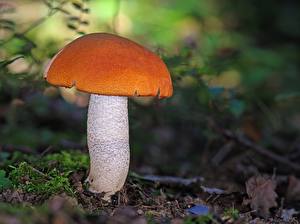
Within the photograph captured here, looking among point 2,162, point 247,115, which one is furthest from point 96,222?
point 247,115

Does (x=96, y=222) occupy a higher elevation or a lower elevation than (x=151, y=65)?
lower

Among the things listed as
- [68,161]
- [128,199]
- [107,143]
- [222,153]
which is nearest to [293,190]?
[222,153]

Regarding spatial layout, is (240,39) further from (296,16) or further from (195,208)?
(195,208)

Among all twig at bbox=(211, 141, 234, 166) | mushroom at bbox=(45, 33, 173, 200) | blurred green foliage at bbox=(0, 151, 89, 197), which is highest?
mushroom at bbox=(45, 33, 173, 200)

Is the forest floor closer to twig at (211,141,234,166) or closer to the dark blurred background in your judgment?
the dark blurred background

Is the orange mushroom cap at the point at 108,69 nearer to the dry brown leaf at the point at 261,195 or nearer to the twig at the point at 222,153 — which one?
the dry brown leaf at the point at 261,195

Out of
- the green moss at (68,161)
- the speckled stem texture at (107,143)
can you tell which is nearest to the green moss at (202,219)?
the speckled stem texture at (107,143)

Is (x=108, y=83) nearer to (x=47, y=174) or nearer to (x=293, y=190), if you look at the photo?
(x=47, y=174)

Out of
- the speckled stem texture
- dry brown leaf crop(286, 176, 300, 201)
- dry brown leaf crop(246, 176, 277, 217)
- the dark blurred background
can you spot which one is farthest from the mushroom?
dry brown leaf crop(286, 176, 300, 201)
